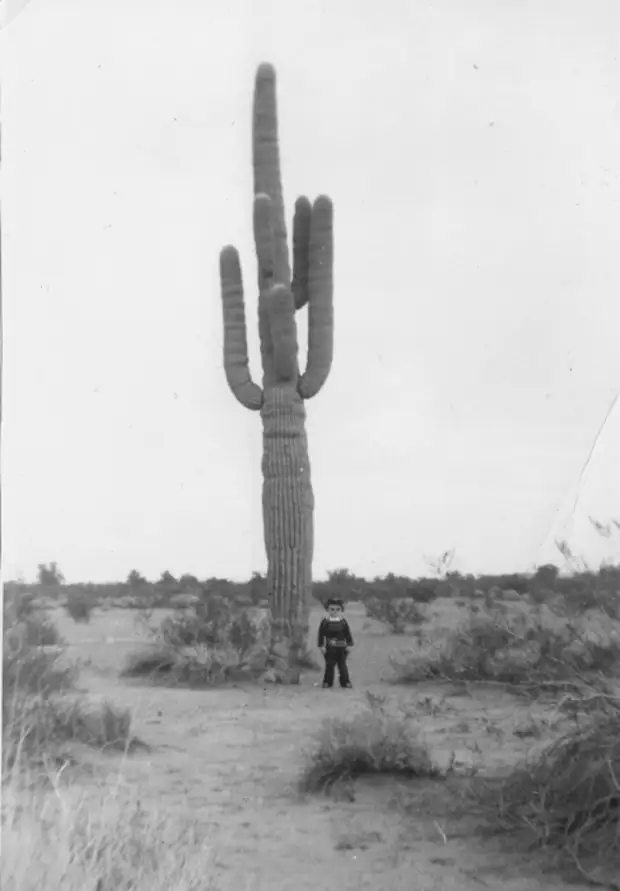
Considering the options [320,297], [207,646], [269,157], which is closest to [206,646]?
[207,646]

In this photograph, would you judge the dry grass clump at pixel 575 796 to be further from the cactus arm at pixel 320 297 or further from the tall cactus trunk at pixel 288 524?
the cactus arm at pixel 320 297

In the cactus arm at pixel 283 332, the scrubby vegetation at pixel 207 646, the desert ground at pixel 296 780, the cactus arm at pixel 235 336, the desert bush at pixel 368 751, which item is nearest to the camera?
the desert ground at pixel 296 780

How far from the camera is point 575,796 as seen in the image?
4199 mm

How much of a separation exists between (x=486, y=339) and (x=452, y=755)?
222 cm

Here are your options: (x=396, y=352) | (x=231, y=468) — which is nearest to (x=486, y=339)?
(x=396, y=352)

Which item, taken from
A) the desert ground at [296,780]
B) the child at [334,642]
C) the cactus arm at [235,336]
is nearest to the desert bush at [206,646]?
the desert ground at [296,780]

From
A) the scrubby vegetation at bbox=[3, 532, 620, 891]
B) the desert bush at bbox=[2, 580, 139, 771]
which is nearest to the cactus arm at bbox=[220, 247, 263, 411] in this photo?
the scrubby vegetation at bbox=[3, 532, 620, 891]

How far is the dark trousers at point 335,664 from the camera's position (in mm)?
4934

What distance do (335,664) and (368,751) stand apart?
0.57m

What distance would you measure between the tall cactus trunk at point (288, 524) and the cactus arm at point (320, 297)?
292 mm

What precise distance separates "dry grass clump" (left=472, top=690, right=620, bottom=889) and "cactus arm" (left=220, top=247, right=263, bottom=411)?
2682 mm

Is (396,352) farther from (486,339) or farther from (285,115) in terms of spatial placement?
(285,115)

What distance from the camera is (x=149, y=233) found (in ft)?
18.1

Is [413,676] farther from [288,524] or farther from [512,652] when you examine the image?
[288,524]
